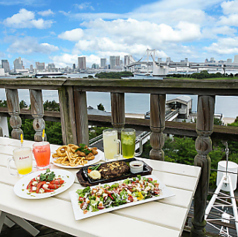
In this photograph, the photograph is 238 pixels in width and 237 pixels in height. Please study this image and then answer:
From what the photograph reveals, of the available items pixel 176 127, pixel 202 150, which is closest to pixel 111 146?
pixel 176 127

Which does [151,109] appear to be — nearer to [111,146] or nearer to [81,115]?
[111,146]

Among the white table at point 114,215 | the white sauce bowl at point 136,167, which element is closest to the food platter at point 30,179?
the white table at point 114,215

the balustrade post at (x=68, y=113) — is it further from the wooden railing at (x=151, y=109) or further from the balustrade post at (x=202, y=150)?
the balustrade post at (x=202, y=150)

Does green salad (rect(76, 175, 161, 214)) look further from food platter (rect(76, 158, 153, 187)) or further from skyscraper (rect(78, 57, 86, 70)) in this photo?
skyscraper (rect(78, 57, 86, 70))

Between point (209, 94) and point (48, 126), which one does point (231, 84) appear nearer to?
point (209, 94)

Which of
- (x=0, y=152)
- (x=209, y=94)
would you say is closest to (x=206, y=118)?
(x=209, y=94)
